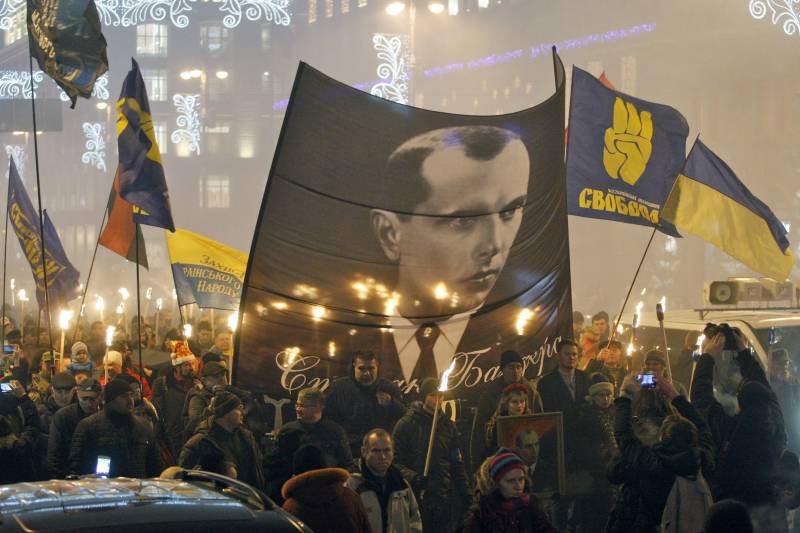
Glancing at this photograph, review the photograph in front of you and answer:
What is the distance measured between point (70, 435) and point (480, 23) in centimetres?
5624

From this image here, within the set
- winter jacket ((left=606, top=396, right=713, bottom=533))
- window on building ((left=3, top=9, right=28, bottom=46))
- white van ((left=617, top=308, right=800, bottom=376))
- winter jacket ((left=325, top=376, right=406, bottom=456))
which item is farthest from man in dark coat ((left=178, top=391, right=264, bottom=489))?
window on building ((left=3, top=9, right=28, bottom=46))

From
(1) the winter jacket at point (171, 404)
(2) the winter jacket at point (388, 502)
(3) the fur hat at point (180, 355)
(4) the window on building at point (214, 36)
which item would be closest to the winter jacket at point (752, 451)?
(2) the winter jacket at point (388, 502)

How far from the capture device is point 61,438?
6.71 m

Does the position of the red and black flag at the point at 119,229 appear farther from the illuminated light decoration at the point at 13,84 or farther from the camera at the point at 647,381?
the illuminated light decoration at the point at 13,84

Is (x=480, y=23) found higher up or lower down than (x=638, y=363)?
higher up

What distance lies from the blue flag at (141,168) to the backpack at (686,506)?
438cm

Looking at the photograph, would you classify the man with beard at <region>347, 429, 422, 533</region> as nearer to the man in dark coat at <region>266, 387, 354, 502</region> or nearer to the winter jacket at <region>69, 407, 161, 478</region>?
the man in dark coat at <region>266, 387, 354, 502</region>

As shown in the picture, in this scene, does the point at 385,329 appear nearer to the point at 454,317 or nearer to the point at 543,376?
the point at 454,317

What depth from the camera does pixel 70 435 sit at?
22.3ft

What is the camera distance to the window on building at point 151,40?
6838cm

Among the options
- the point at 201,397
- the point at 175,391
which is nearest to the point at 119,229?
the point at 175,391

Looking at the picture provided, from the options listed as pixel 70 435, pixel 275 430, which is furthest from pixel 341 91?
pixel 70 435

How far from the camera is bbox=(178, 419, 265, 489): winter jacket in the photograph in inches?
231

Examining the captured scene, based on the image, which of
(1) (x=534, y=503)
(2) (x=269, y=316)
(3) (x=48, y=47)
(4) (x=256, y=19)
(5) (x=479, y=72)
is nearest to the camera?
(1) (x=534, y=503)
